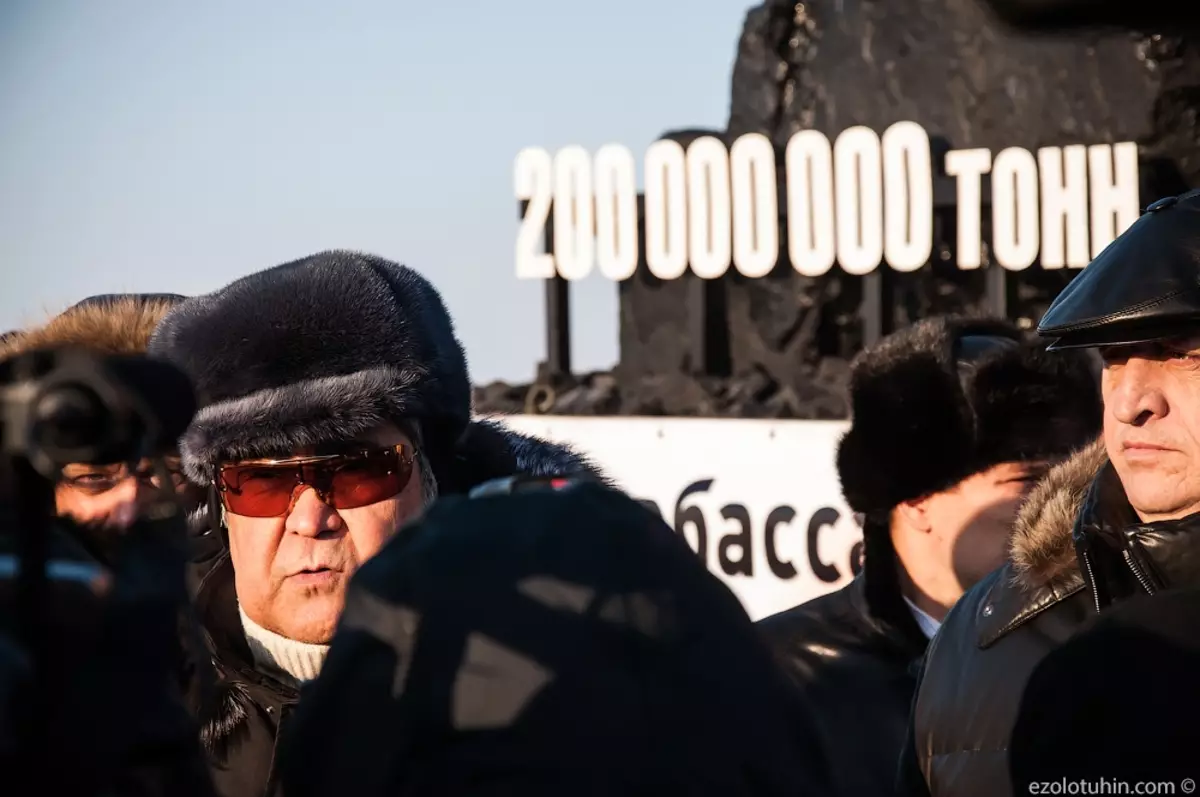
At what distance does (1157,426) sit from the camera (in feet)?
7.82

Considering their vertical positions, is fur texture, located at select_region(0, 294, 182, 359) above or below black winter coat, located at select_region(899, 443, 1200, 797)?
above

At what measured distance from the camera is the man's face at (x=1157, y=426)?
91.7 inches

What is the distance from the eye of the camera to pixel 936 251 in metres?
9.70

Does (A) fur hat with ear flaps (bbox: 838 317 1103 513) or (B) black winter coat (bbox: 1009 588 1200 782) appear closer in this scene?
(B) black winter coat (bbox: 1009 588 1200 782)

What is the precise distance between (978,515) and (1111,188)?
5.96m

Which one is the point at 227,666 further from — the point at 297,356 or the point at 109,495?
the point at 109,495

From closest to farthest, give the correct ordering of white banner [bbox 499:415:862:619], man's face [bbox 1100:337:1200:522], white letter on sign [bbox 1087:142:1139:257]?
man's face [bbox 1100:337:1200:522] → white banner [bbox 499:415:862:619] → white letter on sign [bbox 1087:142:1139:257]

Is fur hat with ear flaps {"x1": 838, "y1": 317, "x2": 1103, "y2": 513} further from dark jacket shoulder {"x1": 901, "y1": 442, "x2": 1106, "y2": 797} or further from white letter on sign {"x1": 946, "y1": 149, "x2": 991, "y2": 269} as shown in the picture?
white letter on sign {"x1": 946, "y1": 149, "x2": 991, "y2": 269}

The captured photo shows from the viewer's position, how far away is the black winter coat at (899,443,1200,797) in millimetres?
2246

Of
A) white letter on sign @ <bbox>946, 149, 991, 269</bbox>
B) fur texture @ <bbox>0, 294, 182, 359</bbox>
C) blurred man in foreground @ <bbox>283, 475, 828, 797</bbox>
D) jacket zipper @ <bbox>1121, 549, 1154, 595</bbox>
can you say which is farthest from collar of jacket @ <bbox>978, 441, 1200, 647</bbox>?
white letter on sign @ <bbox>946, 149, 991, 269</bbox>

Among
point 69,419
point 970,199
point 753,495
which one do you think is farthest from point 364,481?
point 970,199

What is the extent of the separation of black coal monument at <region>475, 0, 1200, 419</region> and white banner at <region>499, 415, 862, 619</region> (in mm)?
1640

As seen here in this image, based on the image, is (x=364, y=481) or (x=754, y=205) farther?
(x=754, y=205)

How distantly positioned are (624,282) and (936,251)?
2.16 metres
